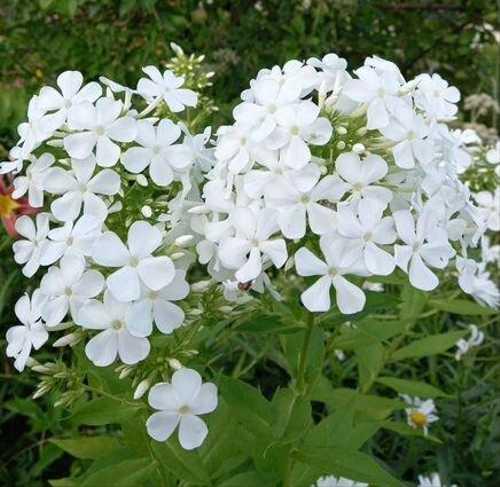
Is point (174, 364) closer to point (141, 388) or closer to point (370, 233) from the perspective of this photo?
point (141, 388)

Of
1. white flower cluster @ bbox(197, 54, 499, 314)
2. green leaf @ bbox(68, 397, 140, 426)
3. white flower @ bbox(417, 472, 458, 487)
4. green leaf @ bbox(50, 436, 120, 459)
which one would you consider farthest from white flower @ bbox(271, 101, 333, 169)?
white flower @ bbox(417, 472, 458, 487)

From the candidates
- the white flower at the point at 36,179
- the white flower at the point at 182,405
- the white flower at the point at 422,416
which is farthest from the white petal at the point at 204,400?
the white flower at the point at 422,416

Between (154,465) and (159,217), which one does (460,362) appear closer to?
(154,465)

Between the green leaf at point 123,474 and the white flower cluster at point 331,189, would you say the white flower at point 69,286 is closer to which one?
the white flower cluster at point 331,189

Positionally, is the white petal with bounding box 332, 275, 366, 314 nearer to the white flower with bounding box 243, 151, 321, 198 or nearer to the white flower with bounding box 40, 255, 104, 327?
the white flower with bounding box 243, 151, 321, 198

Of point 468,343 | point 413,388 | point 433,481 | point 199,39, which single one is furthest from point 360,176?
point 199,39
